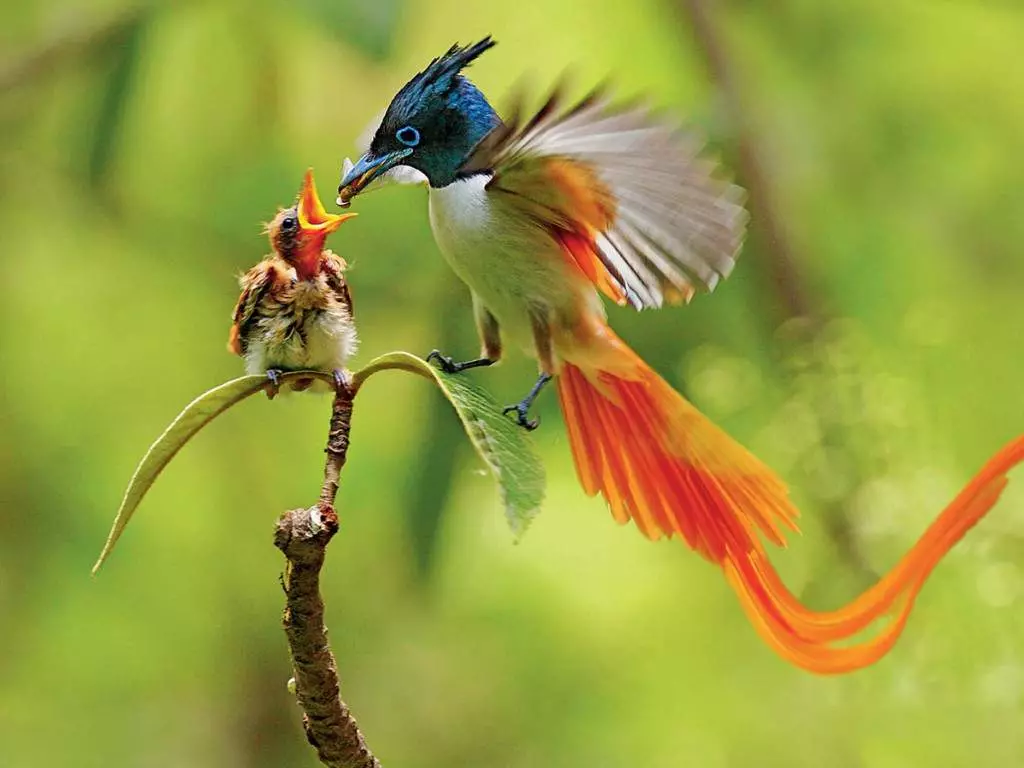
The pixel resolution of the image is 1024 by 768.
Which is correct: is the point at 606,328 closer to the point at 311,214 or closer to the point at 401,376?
the point at 311,214

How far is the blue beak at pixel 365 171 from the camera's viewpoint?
372 mm

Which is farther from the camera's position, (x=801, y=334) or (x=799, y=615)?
(x=801, y=334)

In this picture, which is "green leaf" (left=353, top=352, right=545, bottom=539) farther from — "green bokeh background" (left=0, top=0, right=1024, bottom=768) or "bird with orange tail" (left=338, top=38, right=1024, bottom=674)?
"green bokeh background" (left=0, top=0, right=1024, bottom=768)

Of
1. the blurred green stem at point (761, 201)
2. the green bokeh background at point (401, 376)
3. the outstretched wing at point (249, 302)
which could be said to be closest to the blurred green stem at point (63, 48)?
the green bokeh background at point (401, 376)

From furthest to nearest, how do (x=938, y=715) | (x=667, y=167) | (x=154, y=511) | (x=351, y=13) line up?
(x=154, y=511), (x=938, y=715), (x=351, y=13), (x=667, y=167)

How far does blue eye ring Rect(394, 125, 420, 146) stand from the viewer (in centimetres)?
38

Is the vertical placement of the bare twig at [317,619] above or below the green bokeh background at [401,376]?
below

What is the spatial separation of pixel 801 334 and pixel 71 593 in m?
0.59

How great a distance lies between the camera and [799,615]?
0.40 meters

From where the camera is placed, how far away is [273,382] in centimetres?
38

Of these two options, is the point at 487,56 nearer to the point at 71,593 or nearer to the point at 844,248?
the point at 844,248

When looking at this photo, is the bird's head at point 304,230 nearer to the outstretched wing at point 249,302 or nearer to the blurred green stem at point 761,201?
the outstretched wing at point 249,302

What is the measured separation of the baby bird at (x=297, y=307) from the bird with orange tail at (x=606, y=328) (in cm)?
3

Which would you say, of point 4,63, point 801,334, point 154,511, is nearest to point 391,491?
point 154,511
